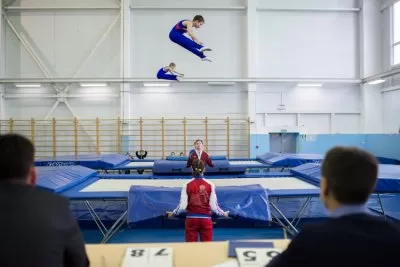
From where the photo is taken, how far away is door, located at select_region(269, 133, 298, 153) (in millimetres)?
11797

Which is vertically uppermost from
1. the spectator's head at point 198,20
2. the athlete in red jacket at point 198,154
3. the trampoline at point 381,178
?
the spectator's head at point 198,20

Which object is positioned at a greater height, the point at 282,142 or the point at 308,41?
the point at 308,41

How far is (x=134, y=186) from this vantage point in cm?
426

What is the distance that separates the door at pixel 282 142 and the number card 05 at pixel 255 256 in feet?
34.0

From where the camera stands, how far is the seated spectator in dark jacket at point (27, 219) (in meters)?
1.03

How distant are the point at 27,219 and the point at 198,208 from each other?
237 cm

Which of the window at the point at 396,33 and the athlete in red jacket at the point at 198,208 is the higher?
the window at the point at 396,33

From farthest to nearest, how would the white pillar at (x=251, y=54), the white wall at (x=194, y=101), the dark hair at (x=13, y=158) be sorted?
the white wall at (x=194, y=101)
the white pillar at (x=251, y=54)
the dark hair at (x=13, y=158)

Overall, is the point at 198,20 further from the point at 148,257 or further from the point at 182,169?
the point at 148,257

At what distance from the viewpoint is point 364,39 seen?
11.6m

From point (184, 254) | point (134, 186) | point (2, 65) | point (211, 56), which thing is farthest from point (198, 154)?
point (2, 65)

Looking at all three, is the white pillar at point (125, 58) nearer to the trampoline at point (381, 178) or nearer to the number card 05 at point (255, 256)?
the trampoline at point (381, 178)

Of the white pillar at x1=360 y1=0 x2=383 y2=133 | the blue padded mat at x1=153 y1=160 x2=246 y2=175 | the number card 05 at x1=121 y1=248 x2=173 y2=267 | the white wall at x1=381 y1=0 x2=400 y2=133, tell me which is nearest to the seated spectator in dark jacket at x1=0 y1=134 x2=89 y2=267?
the number card 05 at x1=121 y1=248 x2=173 y2=267

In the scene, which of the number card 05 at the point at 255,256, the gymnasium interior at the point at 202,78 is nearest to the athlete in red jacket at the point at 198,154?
the number card 05 at the point at 255,256
